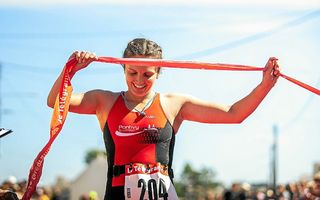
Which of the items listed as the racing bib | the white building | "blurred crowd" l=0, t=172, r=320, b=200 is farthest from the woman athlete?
the white building

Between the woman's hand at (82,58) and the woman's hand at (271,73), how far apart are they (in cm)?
133

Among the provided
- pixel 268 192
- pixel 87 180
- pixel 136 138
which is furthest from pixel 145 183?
pixel 87 180

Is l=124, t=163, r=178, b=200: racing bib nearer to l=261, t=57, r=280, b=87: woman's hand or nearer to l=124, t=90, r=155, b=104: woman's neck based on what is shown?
l=124, t=90, r=155, b=104: woman's neck

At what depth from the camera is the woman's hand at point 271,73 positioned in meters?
5.68

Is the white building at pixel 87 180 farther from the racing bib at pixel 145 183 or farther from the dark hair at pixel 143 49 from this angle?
the racing bib at pixel 145 183

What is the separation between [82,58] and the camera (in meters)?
5.49

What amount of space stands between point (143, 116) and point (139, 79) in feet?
0.93

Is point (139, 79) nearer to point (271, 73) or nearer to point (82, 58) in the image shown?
point (82, 58)

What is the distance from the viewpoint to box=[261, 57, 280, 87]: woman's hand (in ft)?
18.6

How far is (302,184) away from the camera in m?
18.9

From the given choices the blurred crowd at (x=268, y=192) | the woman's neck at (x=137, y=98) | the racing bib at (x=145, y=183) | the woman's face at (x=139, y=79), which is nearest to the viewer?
the racing bib at (x=145, y=183)

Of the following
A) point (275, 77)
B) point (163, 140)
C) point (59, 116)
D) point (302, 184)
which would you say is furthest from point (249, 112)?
point (302, 184)

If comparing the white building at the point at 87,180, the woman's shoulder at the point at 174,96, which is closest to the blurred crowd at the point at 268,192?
the woman's shoulder at the point at 174,96

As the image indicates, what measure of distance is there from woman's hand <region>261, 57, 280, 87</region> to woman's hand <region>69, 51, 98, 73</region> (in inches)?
52.2
